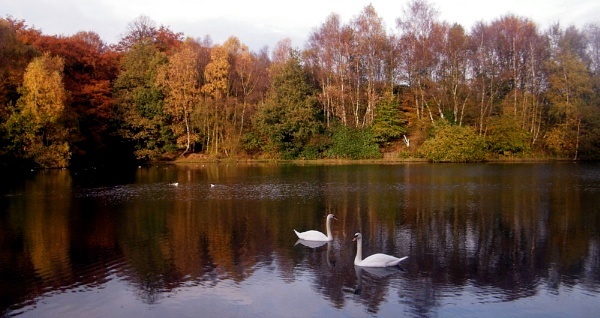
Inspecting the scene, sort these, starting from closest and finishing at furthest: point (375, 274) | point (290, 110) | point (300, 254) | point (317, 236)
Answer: point (375, 274) → point (300, 254) → point (317, 236) → point (290, 110)

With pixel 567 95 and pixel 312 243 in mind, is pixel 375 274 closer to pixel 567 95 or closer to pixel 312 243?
pixel 312 243

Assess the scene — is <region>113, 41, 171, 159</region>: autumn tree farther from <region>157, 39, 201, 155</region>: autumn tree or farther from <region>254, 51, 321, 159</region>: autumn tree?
<region>254, 51, 321, 159</region>: autumn tree

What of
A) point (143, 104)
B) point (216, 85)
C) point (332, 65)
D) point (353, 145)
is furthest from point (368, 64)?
point (143, 104)

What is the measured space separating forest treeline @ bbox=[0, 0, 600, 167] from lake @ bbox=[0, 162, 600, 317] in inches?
921

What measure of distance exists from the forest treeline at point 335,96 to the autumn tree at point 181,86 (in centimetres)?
14

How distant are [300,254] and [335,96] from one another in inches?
1524

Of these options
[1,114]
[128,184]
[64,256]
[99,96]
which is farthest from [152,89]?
[64,256]

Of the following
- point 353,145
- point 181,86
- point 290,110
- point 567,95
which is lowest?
point 353,145

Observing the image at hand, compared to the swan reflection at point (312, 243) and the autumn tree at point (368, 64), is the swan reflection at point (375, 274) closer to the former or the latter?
the swan reflection at point (312, 243)

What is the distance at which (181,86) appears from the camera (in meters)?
50.8

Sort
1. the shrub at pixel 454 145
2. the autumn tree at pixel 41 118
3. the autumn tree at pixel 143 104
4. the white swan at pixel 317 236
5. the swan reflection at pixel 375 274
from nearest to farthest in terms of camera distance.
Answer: the swan reflection at pixel 375 274 → the white swan at pixel 317 236 → the autumn tree at pixel 41 118 → the shrub at pixel 454 145 → the autumn tree at pixel 143 104

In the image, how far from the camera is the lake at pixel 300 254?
30.5ft

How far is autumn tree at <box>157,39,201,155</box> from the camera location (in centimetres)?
5038

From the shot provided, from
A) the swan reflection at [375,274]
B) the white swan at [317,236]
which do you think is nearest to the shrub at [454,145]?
the white swan at [317,236]
